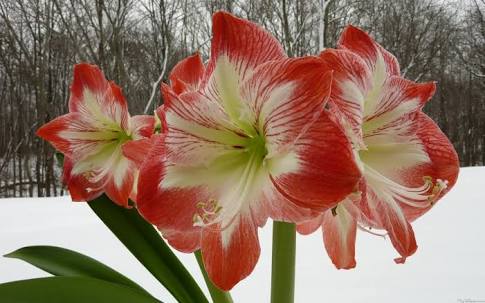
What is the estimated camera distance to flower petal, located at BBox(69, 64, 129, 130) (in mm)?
336

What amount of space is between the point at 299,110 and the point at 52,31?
5708mm

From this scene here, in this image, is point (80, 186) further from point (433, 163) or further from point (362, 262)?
point (362, 262)

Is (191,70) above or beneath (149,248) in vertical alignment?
above

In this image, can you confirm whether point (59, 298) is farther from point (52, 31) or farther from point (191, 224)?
point (52, 31)

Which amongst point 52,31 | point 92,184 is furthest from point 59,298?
point 52,31

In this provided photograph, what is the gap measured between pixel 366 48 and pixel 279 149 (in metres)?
0.08

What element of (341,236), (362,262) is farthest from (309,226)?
(362,262)

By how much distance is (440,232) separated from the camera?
1.16 meters

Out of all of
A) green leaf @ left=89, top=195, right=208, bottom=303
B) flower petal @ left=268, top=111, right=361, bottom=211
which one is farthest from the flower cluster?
green leaf @ left=89, top=195, right=208, bottom=303

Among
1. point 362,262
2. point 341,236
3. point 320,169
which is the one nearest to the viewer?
point 320,169

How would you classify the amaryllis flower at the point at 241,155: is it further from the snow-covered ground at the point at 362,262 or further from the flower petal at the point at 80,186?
the snow-covered ground at the point at 362,262

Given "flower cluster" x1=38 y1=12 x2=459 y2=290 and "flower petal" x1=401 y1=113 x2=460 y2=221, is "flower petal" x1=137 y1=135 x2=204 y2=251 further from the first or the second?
"flower petal" x1=401 y1=113 x2=460 y2=221

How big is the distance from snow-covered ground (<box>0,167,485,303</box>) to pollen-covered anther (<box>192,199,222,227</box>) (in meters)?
0.58

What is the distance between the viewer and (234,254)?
221mm
